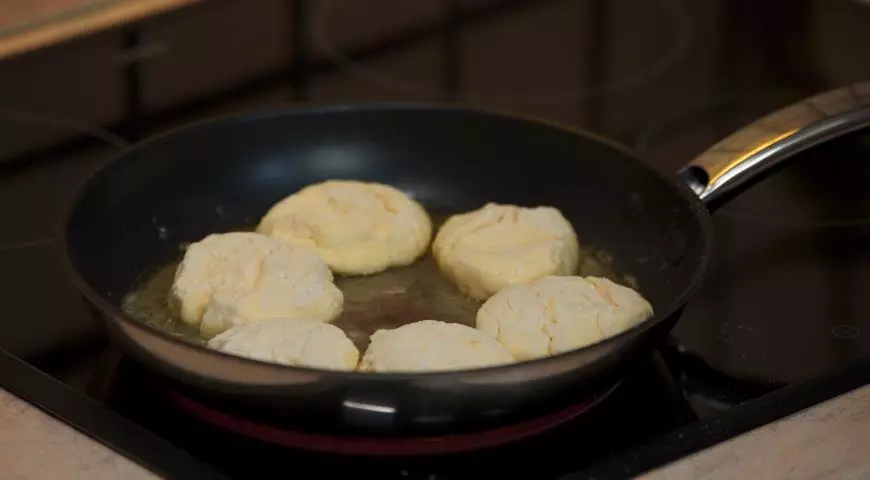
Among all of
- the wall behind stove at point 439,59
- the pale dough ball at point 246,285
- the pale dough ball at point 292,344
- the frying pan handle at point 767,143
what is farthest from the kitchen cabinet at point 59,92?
the frying pan handle at point 767,143

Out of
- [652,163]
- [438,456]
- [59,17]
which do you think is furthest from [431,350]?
[59,17]

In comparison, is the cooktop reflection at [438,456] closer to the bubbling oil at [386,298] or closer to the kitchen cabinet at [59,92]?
the bubbling oil at [386,298]

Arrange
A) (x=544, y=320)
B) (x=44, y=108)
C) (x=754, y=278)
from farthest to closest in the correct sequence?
(x=44, y=108), (x=754, y=278), (x=544, y=320)

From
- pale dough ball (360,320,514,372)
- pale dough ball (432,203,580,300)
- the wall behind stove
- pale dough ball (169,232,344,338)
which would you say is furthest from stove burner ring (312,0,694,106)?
pale dough ball (360,320,514,372)

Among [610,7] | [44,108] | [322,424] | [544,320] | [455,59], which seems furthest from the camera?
[610,7]

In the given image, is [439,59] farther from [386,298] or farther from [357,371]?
[357,371]

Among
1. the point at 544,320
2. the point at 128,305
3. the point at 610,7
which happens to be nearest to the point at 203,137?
the point at 128,305

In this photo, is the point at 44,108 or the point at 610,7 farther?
the point at 610,7

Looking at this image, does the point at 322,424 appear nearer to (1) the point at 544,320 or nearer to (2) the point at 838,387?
(1) the point at 544,320
